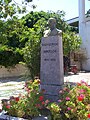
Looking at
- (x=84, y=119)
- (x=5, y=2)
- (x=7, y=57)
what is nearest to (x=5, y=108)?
(x=84, y=119)

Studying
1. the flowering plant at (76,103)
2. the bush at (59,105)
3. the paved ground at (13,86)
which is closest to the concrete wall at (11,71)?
the paved ground at (13,86)

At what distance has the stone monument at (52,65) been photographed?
7.25 m

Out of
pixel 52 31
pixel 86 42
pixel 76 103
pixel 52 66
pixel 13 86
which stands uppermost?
pixel 86 42

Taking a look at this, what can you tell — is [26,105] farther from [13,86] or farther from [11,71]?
[11,71]

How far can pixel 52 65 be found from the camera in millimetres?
7348

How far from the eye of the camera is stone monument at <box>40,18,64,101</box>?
7254 mm

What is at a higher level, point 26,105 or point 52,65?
point 52,65

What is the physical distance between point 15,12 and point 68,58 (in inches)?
553

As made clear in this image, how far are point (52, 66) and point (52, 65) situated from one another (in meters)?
0.03

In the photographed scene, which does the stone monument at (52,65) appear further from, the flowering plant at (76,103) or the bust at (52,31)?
the flowering plant at (76,103)

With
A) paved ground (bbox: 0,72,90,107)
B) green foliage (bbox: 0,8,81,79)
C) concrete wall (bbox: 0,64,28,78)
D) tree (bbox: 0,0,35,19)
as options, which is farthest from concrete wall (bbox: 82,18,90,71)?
tree (bbox: 0,0,35,19)

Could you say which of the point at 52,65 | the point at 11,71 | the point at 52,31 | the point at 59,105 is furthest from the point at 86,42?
the point at 59,105

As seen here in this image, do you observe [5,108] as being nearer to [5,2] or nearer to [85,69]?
[5,2]

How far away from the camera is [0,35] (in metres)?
7.37
